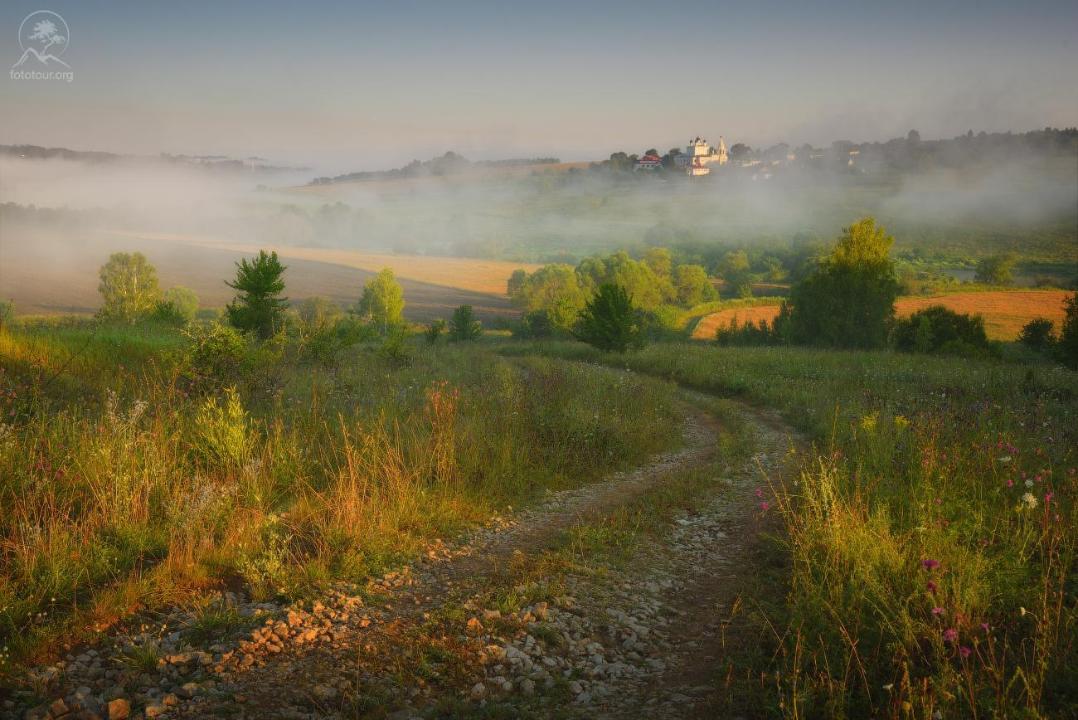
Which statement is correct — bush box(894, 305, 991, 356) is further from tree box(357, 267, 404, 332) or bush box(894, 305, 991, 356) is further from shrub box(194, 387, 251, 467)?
tree box(357, 267, 404, 332)

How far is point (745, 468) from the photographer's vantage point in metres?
10.8

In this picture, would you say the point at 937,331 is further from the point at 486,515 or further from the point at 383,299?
the point at 383,299

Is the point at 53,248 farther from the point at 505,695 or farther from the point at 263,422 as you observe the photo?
the point at 505,695

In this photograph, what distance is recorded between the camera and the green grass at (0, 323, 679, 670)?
5098mm

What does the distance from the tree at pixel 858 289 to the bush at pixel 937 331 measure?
2.31 meters

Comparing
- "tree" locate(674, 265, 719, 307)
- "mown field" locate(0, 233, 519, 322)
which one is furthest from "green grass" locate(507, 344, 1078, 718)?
"tree" locate(674, 265, 719, 307)

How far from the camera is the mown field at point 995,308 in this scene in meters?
55.7

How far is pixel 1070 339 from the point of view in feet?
101

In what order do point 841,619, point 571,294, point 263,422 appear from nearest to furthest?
1. point 841,619
2. point 263,422
3. point 571,294

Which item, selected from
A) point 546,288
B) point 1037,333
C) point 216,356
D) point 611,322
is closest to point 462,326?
point 611,322

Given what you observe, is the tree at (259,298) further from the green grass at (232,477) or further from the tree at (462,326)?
the tree at (462,326)

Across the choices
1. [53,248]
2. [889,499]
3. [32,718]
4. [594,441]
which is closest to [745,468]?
[594,441]

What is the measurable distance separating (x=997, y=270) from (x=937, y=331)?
4947 centimetres

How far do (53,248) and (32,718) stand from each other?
12811 cm
